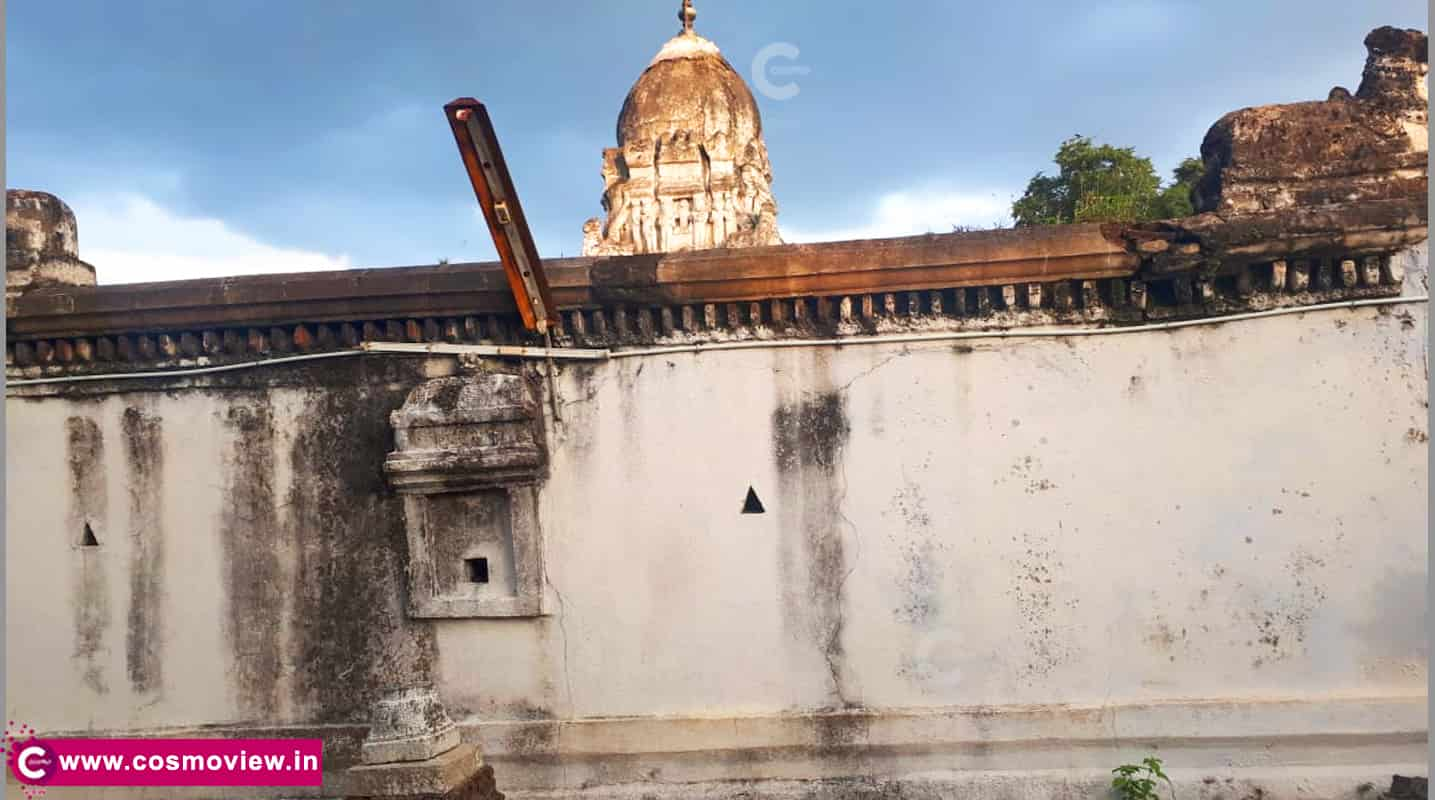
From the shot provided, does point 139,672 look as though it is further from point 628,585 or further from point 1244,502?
point 1244,502

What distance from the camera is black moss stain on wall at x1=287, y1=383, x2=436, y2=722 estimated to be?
5.01m

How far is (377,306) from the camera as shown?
16.5 ft

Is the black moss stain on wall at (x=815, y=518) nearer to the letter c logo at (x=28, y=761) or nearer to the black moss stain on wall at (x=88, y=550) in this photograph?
the black moss stain on wall at (x=88, y=550)

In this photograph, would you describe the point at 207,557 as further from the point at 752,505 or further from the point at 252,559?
the point at 752,505

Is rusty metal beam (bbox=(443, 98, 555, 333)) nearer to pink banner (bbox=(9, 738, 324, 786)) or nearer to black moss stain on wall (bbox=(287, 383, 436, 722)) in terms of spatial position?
black moss stain on wall (bbox=(287, 383, 436, 722))

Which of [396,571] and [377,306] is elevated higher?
[377,306]

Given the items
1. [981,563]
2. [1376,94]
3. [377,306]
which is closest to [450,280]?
[377,306]

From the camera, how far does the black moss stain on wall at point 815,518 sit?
479 cm

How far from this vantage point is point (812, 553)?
4809 millimetres

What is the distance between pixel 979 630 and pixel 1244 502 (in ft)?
4.44

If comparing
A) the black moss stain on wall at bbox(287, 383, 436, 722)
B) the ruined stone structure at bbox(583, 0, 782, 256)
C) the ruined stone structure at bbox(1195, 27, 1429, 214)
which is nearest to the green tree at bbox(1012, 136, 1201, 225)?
the ruined stone structure at bbox(583, 0, 782, 256)

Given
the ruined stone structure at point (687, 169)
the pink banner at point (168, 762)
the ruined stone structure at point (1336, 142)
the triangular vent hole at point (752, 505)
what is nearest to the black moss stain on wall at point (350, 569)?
the pink banner at point (168, 762)

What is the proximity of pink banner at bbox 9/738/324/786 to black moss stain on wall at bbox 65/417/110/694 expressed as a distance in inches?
13.7

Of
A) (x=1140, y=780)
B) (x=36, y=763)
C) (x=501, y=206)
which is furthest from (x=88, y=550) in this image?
(x=1140, y=780)
